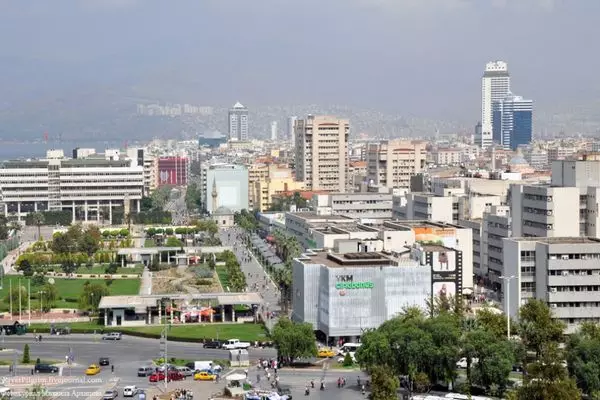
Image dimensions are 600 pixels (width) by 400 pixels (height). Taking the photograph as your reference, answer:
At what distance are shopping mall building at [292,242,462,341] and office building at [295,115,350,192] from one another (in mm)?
65190

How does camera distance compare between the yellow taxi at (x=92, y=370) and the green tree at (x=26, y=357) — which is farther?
the green tree at (x=26, y=357)

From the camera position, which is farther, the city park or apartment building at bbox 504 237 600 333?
apartment building at bbox 504 237 600 333

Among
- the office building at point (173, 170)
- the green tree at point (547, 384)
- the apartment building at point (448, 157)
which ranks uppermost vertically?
the apartment building at point (448, 157)

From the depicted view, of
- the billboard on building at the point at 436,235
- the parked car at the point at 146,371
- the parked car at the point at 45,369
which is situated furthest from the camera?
the billboard on building at the point at 436,235

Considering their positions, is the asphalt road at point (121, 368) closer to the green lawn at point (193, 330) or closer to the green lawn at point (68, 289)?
the green lawn at point (193, 330)

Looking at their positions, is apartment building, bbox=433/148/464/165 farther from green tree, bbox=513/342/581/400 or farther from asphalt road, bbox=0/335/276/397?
green tree, bbox=513/342/581/400

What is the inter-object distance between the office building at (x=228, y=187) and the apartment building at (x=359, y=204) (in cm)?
3179

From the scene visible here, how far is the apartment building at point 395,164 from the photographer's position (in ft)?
352

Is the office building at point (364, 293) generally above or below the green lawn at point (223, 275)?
above

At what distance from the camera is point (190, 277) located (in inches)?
2532

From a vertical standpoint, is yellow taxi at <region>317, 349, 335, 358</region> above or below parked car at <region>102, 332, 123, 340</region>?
above

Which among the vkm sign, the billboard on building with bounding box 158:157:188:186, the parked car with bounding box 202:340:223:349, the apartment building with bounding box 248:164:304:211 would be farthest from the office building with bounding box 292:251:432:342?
the billboard on building with bounding box 158:157:188:186

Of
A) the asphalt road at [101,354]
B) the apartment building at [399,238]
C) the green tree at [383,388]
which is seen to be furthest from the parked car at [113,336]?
the green tree at [383,388]

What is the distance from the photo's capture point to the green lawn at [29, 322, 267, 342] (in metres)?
44.6
